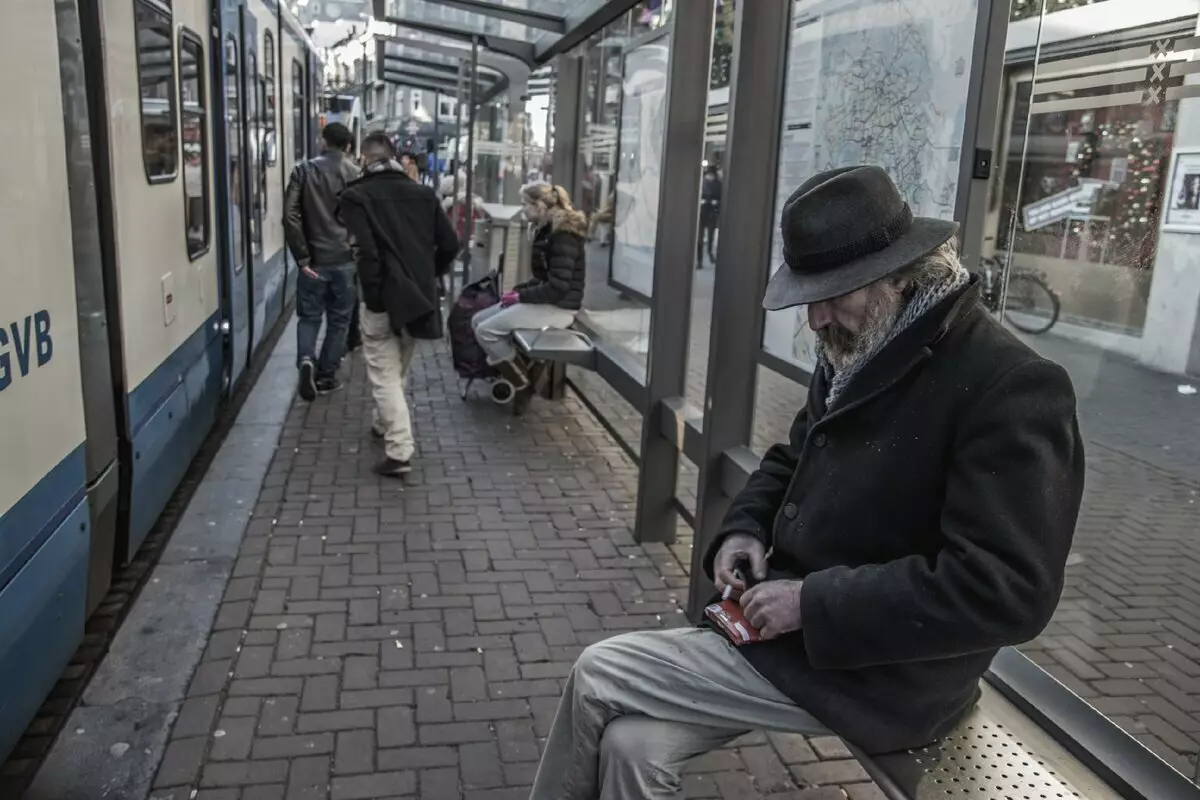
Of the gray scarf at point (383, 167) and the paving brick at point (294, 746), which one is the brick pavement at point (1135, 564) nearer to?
the paving brick at point (294, 746)

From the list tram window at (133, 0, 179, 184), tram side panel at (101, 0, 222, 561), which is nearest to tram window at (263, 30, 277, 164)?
tram side panel at (101, 0, 222, 561)

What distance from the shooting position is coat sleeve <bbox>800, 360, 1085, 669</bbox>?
183 centimetres

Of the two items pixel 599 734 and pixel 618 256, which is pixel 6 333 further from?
pixel 618 256

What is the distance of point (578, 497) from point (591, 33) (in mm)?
3174

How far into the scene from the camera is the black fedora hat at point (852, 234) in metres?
2.01

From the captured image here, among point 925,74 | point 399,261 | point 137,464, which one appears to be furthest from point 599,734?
point 399,261

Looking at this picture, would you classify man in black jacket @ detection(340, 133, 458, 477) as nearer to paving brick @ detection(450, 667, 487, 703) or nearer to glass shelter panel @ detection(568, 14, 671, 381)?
glass shelter panel @ detection(568, 14, 671, 381)

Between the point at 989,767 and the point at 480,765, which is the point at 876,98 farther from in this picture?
the point at 480,765

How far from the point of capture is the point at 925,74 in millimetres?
3195

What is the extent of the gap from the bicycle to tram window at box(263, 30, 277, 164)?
23.2ft

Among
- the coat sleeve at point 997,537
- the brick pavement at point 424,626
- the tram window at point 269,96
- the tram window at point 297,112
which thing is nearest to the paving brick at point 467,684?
the brick pavement at point 424,626

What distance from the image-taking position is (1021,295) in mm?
2922

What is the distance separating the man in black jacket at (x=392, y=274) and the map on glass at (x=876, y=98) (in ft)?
8.01

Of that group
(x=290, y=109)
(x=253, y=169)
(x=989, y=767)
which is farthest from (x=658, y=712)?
(x=290, y=109)
